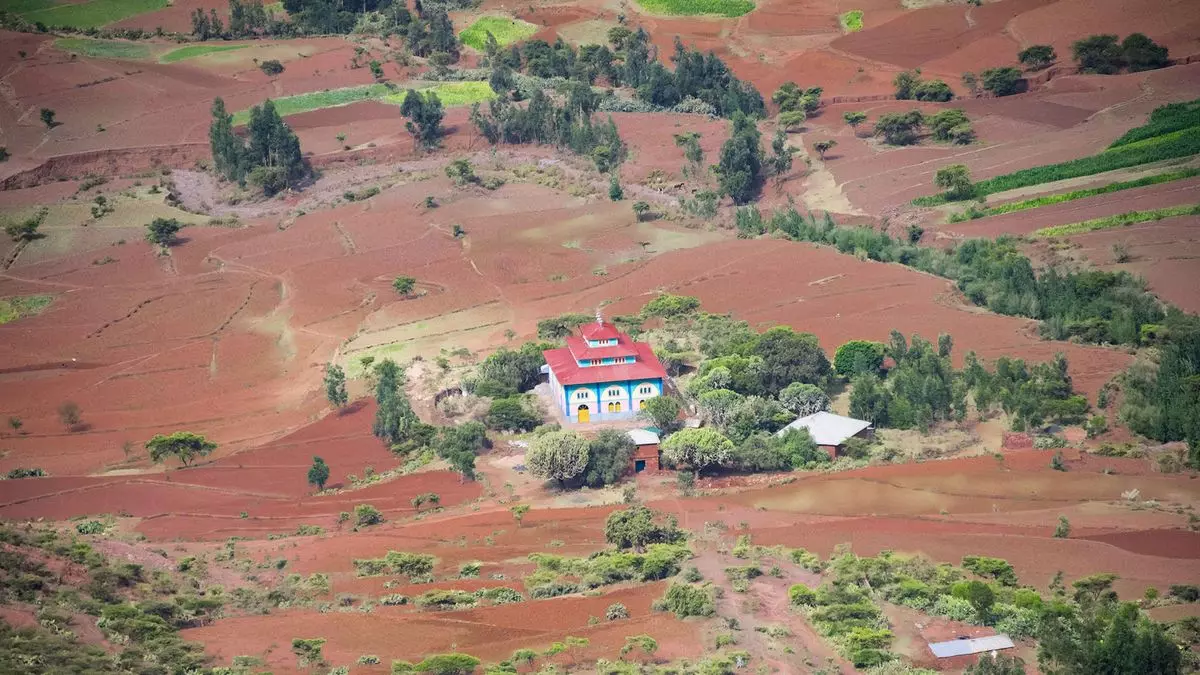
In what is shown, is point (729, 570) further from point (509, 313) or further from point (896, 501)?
point (509, 313)

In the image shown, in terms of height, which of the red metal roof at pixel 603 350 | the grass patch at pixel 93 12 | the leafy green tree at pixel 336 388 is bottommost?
the leafy green tree at pixel 336 388

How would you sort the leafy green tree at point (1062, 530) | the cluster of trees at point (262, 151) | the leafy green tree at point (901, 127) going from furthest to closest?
the leafy green tree at point (901, 127) → the cluster of trees at point (262, 151) → the leafy green tree at point (1062, 530)

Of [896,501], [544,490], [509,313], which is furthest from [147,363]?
[896,501]

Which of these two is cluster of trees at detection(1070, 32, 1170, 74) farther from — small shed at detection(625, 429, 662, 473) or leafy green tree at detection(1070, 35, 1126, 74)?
small shed at detection(625, 429, 662, 473)

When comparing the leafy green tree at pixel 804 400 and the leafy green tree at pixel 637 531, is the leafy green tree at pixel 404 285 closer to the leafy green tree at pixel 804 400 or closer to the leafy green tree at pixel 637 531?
the leafy green tree at pixel 804 400

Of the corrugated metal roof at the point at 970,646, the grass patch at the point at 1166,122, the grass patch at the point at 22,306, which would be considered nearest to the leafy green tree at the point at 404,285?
the grass patch at the point at 22,306

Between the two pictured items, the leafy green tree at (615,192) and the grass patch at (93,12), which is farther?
the grass patch at (93,12)

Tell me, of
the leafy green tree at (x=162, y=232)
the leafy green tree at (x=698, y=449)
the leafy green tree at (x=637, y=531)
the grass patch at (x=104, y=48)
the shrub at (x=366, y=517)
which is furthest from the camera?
the grass patch at (x=104, y=48)
